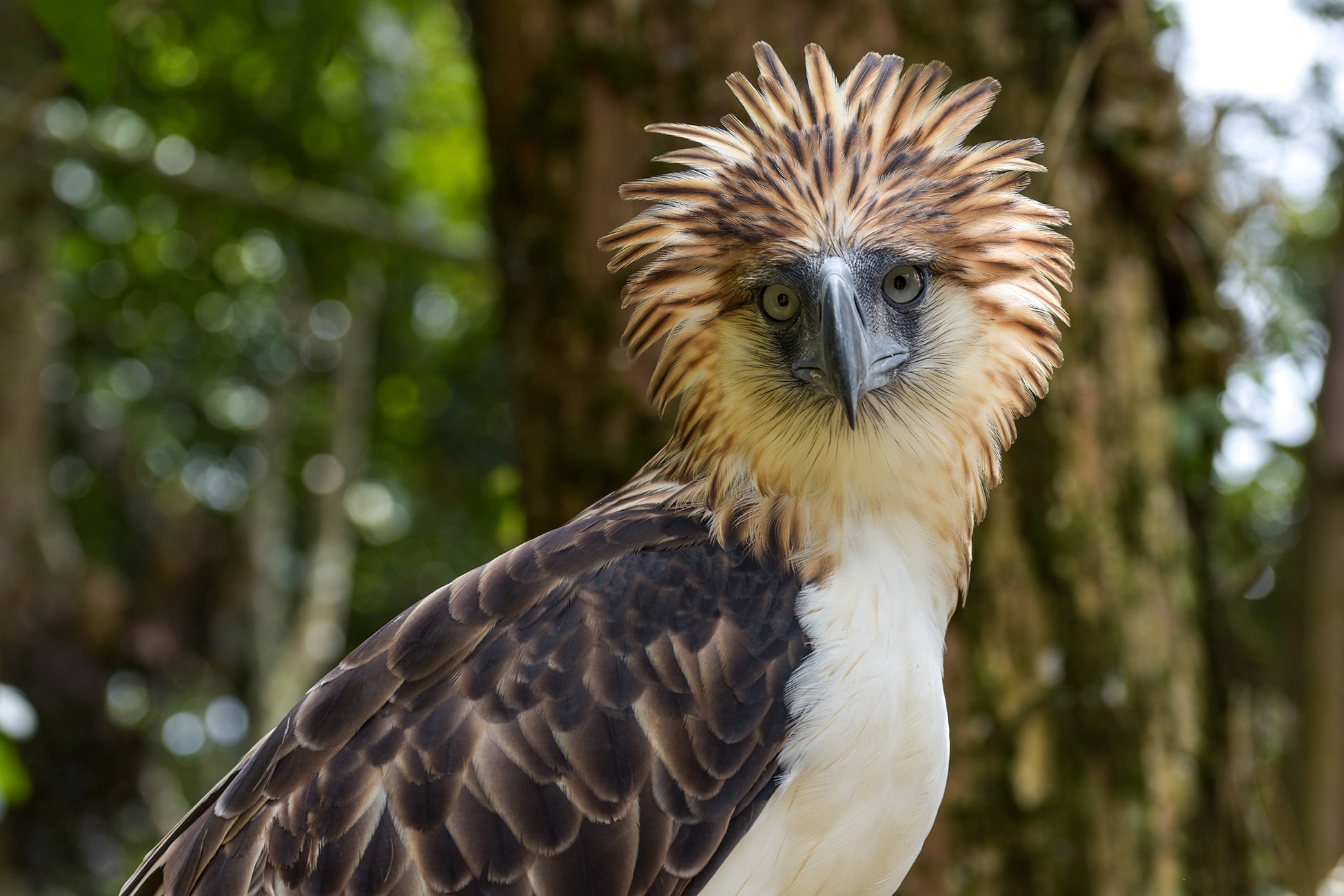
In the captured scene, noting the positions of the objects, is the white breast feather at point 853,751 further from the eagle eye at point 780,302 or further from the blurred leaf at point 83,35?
the blurred leaf at point 83,35

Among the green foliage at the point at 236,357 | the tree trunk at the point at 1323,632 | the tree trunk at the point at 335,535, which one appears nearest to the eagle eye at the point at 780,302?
the tree trunk at the point at 1323,632

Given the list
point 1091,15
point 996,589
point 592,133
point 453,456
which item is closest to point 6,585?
point 453,456

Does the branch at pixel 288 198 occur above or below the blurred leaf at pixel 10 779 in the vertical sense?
above

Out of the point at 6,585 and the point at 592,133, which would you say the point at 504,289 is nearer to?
the point at 592,133

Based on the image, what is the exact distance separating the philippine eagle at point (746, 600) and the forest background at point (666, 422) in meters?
1.50

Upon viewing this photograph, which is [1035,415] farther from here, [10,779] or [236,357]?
[236,357]


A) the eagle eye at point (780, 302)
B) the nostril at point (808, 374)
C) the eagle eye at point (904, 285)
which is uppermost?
the eagle eye at point (780, 302)

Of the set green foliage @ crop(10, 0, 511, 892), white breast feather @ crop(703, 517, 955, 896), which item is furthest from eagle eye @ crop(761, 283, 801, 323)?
green foliage @ crop(10, 0, 511, 892)

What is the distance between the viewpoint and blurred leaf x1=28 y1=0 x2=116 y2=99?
273cm

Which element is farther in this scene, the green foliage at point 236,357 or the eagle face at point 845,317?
the green foliage at point 236,357

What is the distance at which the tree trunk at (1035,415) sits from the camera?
4.21 meters

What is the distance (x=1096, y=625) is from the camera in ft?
14.2

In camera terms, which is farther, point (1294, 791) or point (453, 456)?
point (453, 456)

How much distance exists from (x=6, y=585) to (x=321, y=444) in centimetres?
527
